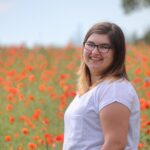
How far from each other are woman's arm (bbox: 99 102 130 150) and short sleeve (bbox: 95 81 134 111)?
1.0 inches

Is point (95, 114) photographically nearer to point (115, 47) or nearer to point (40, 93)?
point (115, 47)

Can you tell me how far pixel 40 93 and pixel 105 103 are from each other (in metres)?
5.01

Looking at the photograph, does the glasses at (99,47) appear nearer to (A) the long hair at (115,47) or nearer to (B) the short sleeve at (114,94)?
(A) the long hair at (115,47)

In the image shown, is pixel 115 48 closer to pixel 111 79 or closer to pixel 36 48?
pixel 111 79

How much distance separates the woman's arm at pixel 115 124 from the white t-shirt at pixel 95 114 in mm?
30

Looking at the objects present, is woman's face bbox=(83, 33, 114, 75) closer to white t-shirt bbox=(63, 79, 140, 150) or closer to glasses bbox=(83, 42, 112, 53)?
glasses bbox=(83, 42, 112, 53)

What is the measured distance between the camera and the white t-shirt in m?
3.19

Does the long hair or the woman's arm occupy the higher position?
the long hair

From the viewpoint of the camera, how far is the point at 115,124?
10.2 feet

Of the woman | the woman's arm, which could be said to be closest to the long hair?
the woman

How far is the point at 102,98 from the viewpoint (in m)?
3.21

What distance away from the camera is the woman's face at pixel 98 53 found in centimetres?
332

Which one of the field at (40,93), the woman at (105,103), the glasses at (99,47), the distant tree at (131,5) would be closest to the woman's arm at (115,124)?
the woman at (105,103)

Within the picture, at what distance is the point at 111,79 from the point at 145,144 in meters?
2.00
